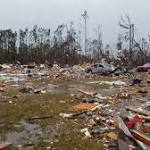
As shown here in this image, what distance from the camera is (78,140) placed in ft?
30.5

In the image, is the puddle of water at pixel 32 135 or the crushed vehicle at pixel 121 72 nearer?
the puddle of water at pixel 32 135

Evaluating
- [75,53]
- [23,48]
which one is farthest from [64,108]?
[23,48]

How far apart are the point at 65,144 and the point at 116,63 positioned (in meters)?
40.3

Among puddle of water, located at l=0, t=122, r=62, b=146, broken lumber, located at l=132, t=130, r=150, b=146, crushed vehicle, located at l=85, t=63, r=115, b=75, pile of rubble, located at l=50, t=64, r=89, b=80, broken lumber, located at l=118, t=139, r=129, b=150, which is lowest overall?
puddle of water, located at l=0, t=122, r=62, b=146

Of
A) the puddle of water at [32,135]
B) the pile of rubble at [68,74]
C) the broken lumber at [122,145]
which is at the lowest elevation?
the puddle of water at [32,135]

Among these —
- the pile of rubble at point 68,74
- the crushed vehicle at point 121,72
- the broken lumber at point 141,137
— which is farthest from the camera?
the crushed vehicle at point 121,72

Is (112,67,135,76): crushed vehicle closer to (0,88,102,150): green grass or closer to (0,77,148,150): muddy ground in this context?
(0,88,102,150): green grass

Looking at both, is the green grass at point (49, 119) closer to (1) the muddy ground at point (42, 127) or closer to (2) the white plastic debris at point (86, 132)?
(1) the muddy ground at point (42, 127)

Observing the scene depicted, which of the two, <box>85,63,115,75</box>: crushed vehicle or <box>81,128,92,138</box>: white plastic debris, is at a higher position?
<box>85,63,115,75</box>: crushed vehicle

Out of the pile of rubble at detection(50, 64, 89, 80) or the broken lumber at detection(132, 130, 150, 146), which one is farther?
the pile of rubble at detection(50, 64, 89, 80)

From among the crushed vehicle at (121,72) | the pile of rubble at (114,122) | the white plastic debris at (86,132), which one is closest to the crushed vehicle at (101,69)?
the crushed vehicle at (121,72)

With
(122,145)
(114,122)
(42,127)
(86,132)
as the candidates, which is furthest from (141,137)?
(42,127)

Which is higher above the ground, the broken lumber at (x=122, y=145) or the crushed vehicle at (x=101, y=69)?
the crushed vehicle at (x=101, y=69)

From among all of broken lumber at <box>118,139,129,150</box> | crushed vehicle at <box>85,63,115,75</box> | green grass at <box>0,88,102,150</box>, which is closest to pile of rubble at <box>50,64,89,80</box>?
crushed vehicle at <box>85,63,115,75</box>
